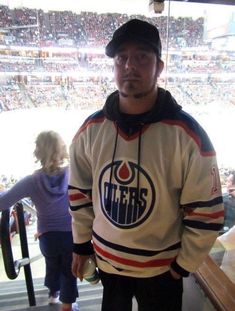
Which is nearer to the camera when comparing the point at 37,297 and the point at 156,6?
the point at 156,6

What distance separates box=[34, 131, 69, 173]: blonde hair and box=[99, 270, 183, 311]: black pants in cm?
65

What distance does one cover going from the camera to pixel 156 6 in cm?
167

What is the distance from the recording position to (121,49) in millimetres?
976

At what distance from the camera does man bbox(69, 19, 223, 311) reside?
0.94 metres

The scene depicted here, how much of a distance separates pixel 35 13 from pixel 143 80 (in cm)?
122

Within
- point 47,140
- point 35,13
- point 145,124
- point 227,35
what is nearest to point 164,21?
point 227,35

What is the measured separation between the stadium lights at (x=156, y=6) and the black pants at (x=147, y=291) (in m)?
1.40

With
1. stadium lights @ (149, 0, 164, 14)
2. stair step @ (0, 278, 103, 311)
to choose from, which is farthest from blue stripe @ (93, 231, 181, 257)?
stadium lights @ (149, 0, 164, 14)

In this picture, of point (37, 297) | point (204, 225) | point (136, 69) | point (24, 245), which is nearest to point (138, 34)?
point (136, 69)

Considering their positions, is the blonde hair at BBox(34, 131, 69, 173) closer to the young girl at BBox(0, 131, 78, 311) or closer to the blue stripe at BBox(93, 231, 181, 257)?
the young girl at BBox(0, 131, 78, 311)

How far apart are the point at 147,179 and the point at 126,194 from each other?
0.30 ft

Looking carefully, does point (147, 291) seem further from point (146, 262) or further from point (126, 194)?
point (126, 194)

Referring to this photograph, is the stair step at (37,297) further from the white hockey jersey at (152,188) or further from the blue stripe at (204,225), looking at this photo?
the blue stripe at (204,225)

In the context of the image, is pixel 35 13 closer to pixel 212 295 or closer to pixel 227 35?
pixel 227 35
